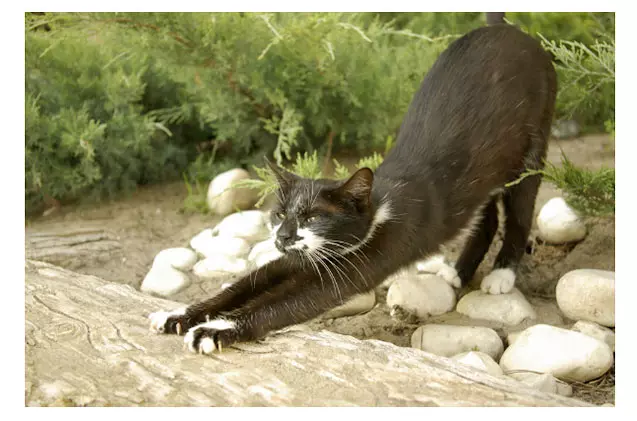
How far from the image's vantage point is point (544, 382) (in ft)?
7.41

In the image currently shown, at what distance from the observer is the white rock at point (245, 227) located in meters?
3.47

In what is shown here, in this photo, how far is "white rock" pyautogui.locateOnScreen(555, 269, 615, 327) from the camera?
2.69 metres

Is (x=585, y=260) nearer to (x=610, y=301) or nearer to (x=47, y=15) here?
(x=610, y=301)

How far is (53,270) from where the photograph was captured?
289 cm

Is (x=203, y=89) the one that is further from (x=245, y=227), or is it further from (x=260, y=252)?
(x=260, y=252)

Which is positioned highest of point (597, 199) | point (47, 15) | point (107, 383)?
point (47, 15)

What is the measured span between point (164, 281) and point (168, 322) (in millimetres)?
852

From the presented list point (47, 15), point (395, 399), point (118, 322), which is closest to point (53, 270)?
point (118, 322)

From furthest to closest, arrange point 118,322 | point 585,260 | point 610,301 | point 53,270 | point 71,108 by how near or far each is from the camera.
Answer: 1. point 71,108
2. point 585,260
3. point 53,270
4. point 610,301
5. point 118,322

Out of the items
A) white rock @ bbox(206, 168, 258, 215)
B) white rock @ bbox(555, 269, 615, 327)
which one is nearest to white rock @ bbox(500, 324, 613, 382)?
white rock @ bbox(555, 269, 615, 327)

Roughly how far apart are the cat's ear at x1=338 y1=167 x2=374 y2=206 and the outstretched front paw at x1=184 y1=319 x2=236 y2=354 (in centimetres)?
58

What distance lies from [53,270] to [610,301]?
2270 millimetres

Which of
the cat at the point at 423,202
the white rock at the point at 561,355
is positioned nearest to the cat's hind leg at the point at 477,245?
the cat at the point at 423,202

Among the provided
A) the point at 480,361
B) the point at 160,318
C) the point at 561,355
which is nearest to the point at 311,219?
the point at 160,318
